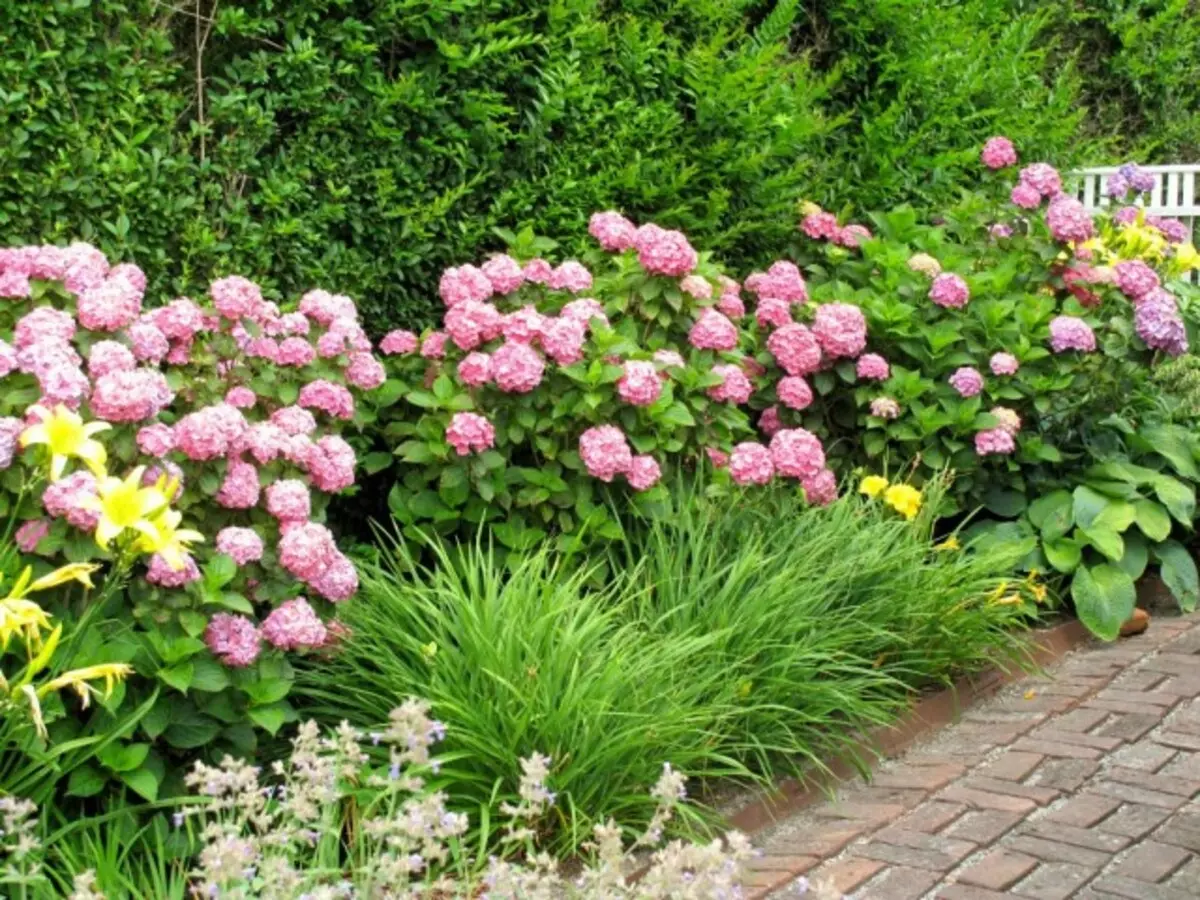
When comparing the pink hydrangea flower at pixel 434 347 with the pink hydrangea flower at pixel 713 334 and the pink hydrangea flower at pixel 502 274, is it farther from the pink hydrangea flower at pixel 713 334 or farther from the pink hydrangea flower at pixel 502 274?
the pink hydrangea flower at pixel 713 334

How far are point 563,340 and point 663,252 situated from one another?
0.62 m

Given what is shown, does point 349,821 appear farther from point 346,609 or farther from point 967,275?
A: point 967,275

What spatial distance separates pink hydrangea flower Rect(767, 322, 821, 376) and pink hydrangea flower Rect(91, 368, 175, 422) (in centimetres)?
264

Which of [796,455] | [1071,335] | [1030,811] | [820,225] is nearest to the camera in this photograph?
[1030,811]

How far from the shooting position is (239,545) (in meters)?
3.46

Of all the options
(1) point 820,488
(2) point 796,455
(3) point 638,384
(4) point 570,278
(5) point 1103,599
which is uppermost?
(4) point 570,278

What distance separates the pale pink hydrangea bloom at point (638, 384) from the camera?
4.46m

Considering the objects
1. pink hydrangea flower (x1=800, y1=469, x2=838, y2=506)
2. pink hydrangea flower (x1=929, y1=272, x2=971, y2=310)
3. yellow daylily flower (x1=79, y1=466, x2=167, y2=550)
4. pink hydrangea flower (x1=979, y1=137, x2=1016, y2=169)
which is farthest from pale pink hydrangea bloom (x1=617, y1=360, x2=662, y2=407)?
pink hydrangea flower (x1=979, y1=137, x2=1016, y2=169)

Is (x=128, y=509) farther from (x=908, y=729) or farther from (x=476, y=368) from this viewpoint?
(x=908, y=729)

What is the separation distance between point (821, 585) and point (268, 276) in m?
1.92

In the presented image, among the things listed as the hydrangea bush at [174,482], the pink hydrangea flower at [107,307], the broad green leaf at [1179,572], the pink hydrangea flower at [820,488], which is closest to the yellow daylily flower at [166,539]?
the hydrangea bush at [174,482]

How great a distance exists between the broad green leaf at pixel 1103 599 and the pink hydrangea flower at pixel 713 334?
1.57m

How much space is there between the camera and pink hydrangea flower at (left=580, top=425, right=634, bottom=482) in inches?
172

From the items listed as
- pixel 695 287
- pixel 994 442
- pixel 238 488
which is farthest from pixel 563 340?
pixel 994 442
